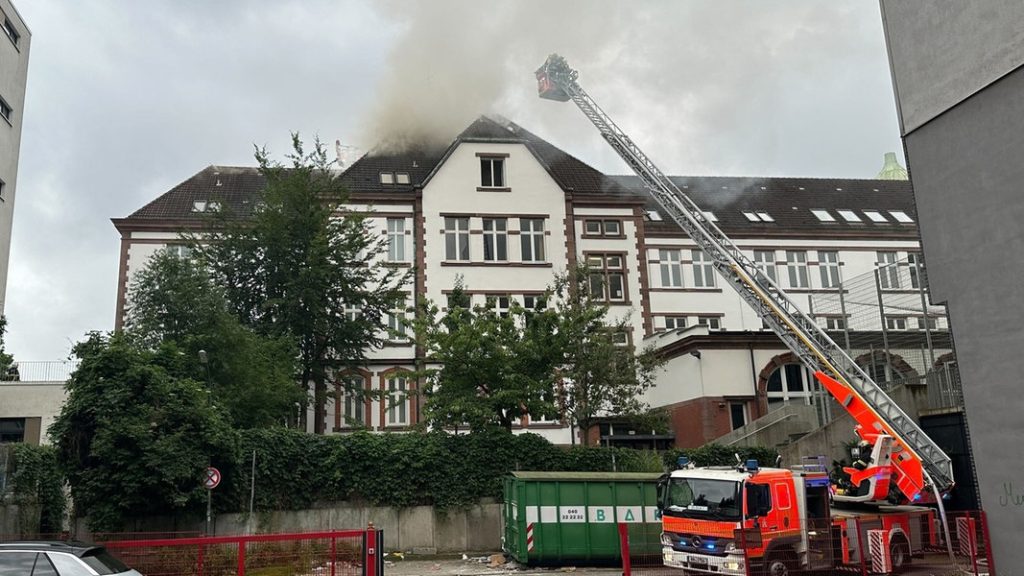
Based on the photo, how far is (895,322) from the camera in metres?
24.9

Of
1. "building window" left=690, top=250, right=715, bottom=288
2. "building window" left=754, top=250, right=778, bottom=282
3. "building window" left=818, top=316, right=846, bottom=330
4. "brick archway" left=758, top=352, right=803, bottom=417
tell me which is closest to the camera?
"building window" left=818, top=316, right=846, bottom=330

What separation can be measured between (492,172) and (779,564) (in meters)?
25.1

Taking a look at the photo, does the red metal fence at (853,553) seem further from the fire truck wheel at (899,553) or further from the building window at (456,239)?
the building window at (456,239)

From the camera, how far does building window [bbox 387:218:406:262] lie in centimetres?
3697

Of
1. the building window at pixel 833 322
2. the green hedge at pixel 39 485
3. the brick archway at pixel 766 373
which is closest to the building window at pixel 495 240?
the brick archway at pixel 766 373

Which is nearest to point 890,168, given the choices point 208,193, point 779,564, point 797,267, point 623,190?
point 797,267

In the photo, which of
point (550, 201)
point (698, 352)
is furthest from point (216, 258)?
point (698, 352)

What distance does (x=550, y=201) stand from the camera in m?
37.4

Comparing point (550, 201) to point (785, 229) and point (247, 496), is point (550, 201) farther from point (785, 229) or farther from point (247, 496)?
point (247, 496)

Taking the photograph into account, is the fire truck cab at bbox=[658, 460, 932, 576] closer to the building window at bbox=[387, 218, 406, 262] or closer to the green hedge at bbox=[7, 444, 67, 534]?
the green hedge at bbox=[7, 444, 67, 534]

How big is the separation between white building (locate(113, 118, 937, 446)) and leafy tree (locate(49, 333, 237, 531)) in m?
13.2

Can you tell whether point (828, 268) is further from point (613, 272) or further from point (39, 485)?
point (39, 485)

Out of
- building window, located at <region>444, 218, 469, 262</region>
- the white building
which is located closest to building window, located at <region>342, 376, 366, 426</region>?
the white building

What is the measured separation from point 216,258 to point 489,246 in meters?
11.5
